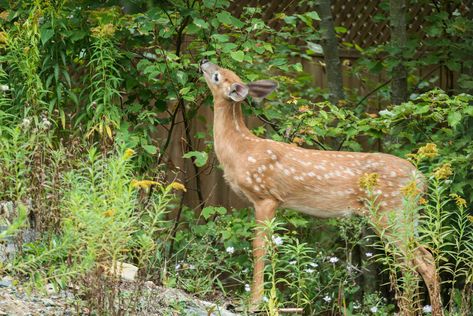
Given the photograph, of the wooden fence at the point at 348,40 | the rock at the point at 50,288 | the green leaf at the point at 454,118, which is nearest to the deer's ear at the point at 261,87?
the green leaf at the point at 454,118

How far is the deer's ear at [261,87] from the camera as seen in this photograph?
6.73 m

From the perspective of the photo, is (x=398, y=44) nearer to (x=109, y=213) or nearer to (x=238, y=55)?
(x=238, y=55)

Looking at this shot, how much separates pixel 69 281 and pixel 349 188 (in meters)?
2.26

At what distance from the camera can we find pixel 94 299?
4723mm

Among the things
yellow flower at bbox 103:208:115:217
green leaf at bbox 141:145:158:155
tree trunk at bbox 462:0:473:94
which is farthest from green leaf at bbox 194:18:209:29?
yellow flower at bbox 103:208:115:217

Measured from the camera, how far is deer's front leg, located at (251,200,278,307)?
620 centimetres

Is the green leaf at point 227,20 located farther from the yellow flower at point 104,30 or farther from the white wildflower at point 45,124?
the white wildflower at point 45,124

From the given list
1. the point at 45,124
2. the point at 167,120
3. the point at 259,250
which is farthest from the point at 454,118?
the point at 45,124

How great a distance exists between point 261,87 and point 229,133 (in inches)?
15.0

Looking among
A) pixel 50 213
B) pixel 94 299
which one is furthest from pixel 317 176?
pixel 94 299

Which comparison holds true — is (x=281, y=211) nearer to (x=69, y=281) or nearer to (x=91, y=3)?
(x=91, y=3)

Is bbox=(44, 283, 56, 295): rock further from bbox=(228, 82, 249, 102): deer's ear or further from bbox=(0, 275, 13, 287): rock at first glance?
bbox=(228, 82, 249, 102): deer's ear

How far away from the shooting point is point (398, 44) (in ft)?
27.6

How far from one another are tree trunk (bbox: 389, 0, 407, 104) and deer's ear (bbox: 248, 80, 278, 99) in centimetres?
195
